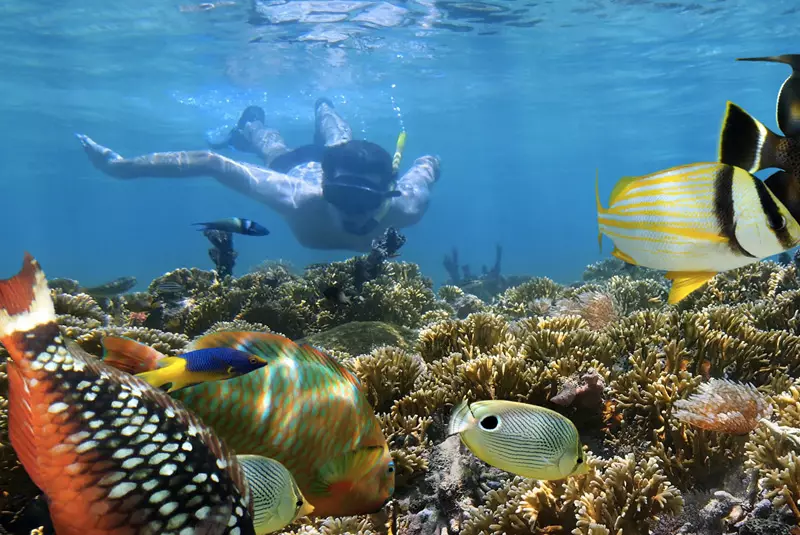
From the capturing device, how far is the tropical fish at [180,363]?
1.50 metres

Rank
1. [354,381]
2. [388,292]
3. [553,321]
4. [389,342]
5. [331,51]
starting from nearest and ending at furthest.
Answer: [354,381] → [553,321] → [389,342] → [388,292] → [331,51]

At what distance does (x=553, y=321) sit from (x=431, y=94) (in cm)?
3848

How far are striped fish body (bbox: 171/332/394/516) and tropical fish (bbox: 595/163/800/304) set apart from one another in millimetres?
1381

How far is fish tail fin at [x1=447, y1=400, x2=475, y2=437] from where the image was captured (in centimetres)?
188

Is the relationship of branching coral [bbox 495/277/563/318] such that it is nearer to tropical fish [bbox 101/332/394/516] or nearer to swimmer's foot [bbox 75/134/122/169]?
tropical fish [bbox 101/332/394/516]

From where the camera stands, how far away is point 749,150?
1992mm

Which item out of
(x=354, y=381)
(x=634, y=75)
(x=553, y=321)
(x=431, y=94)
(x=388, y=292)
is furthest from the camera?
(x=431, y=94)

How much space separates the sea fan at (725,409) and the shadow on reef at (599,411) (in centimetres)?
10

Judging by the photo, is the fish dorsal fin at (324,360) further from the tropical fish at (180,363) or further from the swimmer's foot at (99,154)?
the swimmer's foot at (99,154)

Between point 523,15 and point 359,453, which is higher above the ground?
→ point 523,15

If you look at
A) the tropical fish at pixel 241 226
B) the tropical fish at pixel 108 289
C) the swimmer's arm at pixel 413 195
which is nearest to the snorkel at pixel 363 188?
the swimmer's arm at pixel 413 195

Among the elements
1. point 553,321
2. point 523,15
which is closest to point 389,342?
point 553,321

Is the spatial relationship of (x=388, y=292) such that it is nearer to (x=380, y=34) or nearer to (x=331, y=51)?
(x=380, y=34)

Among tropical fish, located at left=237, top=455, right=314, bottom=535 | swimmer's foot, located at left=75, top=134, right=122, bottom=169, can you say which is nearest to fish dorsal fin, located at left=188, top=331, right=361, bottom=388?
tropical fish, located at left=237, top=455, right=314, bottom=535
